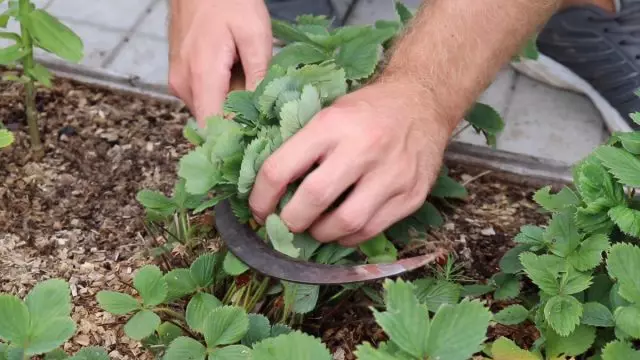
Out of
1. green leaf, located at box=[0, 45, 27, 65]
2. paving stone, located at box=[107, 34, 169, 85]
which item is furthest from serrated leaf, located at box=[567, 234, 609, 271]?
paving stone, located at box=[107, 34, 169, 85]

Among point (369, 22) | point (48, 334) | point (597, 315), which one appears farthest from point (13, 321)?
point (369, 22)

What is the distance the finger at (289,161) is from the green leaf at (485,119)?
446mm

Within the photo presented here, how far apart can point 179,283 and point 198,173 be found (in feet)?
0.51

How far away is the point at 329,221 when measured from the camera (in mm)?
1022

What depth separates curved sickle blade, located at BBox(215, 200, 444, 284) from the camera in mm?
999

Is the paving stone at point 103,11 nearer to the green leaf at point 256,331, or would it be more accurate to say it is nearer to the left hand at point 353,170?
the left hand at point 353,170

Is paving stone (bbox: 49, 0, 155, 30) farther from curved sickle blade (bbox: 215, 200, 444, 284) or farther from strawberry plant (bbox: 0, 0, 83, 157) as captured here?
curved sickle blade (bbox: 215, 200, 444, 284)

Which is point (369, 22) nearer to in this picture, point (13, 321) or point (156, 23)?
point (156, 23)

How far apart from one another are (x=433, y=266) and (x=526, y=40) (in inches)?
16.8

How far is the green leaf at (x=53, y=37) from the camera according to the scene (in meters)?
1.27

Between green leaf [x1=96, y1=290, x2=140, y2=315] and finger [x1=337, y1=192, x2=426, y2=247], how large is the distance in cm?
27

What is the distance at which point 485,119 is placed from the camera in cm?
138

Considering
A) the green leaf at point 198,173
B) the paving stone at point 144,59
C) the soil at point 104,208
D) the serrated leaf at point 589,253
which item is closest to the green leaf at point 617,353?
the serrated leaf at point 589,253

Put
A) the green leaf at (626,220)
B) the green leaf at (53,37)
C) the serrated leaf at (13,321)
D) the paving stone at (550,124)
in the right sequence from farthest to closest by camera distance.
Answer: the paving stone at (550,124) → the green leaf at (53,37) → the green leaf at (626,220) → the serrated leaf at (13,321)
